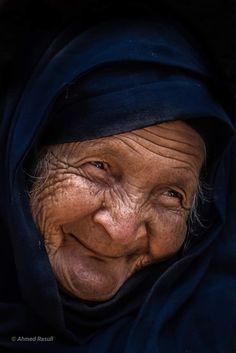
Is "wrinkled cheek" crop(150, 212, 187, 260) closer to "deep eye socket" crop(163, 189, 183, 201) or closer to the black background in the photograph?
"deep eye socket" crop(163, 189, 183, 201)

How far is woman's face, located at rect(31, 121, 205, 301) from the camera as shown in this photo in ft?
7.55

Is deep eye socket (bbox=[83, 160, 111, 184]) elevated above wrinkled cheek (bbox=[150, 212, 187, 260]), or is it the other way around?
deep eye socket (bbox=[83, 160, 111, 184])

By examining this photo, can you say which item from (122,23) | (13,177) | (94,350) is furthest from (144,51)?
(94,350)

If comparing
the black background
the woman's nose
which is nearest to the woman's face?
the woman's nose

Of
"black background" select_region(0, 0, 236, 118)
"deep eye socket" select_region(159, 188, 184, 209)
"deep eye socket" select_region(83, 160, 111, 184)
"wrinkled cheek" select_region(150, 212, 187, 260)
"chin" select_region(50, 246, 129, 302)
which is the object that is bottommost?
"chin" select_region(50, 246, 129, 302)

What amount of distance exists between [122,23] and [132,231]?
1.90 feet

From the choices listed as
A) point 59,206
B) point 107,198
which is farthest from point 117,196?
point 59,206

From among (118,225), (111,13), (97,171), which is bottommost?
(118,225)

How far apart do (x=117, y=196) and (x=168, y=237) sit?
23 cm

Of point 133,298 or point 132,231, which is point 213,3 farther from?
point 133,298

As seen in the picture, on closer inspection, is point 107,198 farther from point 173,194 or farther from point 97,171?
point 173,194

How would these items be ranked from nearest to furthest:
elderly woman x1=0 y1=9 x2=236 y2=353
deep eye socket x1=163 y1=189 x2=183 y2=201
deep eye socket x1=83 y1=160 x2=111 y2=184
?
elderly woman x1=0 y1=9 x2=236 y2=353 → deep eye socket x1=83 y1=160 x2=111 y2=184 → deep eye socket x1=163 y1=189 x2=183 y2=201

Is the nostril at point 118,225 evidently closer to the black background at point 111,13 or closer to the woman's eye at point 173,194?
the woman's eye at point 173,194

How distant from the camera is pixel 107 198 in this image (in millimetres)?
2316
